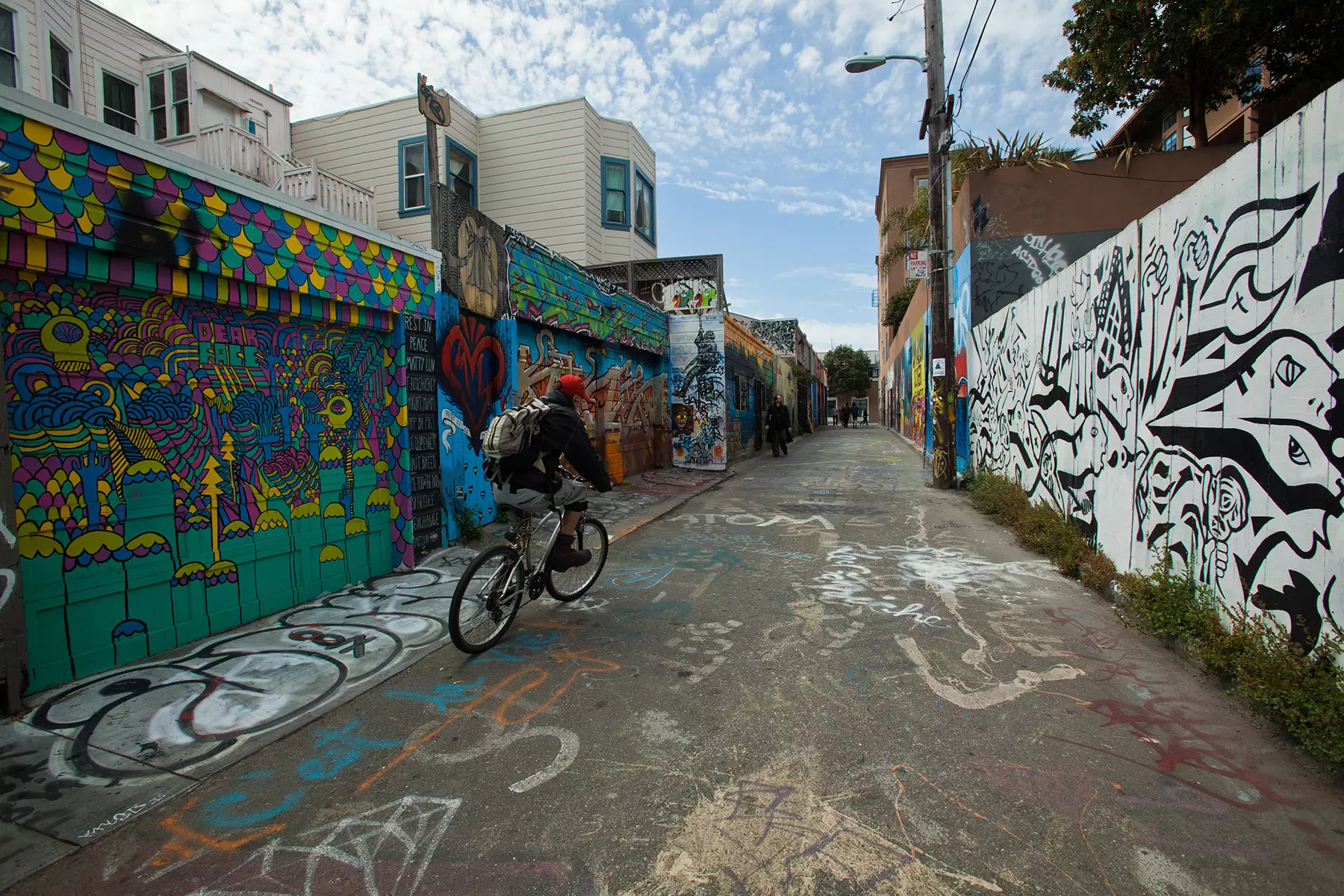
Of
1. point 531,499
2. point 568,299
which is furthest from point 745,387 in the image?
point 531,499

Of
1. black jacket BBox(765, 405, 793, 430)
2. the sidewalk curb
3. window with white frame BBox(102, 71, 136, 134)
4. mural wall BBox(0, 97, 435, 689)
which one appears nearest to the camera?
mural wall BBox(0, 97, 435, 689)

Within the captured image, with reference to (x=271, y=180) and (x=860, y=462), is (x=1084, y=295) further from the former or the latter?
(x=860, y=462)

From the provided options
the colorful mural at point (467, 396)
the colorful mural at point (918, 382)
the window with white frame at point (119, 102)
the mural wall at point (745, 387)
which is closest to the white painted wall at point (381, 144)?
the window with white frame at point (119, 102)

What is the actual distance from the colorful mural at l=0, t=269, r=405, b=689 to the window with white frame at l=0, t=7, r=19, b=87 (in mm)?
6609

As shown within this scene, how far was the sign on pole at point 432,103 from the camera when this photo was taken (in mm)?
6668

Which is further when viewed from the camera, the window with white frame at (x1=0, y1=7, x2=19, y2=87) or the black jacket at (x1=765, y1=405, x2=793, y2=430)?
the black jacket at (x1=765, y1=405, x2=793, y2=430)

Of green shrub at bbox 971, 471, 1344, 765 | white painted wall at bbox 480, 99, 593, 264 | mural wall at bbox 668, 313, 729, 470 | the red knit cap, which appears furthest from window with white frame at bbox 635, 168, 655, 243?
green shrub at bbox 971, 471, 1344, 765

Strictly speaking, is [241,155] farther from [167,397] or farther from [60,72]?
[167,397]

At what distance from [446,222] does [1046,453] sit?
6.90 metres

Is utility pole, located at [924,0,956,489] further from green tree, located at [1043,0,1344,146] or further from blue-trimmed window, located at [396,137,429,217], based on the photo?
blue-trimmed window, located at [396,137,429,217]

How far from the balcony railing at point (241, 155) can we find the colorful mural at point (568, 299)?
3199 millimetres

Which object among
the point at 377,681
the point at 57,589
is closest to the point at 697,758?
the point at 377,681

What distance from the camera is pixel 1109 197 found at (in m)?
11.9

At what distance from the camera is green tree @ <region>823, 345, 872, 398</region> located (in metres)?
62.7
